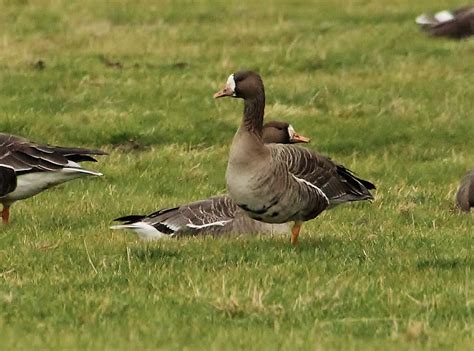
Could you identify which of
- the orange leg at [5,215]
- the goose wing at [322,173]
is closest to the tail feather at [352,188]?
the goose wing at [322,173]

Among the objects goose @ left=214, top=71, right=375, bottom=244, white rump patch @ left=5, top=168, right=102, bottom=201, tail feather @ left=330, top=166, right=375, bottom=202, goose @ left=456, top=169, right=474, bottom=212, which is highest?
goose @ left=214, top=71, right=375, bottom=244

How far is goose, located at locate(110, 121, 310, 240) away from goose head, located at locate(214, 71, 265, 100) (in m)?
1.34

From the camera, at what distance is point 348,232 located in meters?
11.9

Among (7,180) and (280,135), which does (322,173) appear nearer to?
(280,135)

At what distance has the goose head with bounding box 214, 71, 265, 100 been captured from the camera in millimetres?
10914

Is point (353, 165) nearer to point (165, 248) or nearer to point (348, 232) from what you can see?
point (348, 232)

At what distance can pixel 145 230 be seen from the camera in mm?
11914

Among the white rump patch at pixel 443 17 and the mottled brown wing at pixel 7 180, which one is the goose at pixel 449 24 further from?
the mottled brown wing at pixel 7 180

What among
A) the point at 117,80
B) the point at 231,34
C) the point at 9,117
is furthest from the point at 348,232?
the point at 231,34

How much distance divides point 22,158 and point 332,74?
9.48 metres

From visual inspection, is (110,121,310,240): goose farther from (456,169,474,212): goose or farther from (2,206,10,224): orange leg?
(456,169,474,212): goose

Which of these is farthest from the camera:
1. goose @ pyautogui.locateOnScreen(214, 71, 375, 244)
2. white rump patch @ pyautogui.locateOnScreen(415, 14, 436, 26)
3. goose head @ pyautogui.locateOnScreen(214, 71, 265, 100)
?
white rump patch @ pyautogui.locateOnScreen(415, 14, 436, 26)

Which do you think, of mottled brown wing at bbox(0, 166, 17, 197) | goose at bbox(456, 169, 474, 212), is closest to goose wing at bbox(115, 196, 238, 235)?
mottled brown wing at bbox(0, 166, 17, 197)

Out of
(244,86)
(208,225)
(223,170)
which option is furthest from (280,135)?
(244,86)
